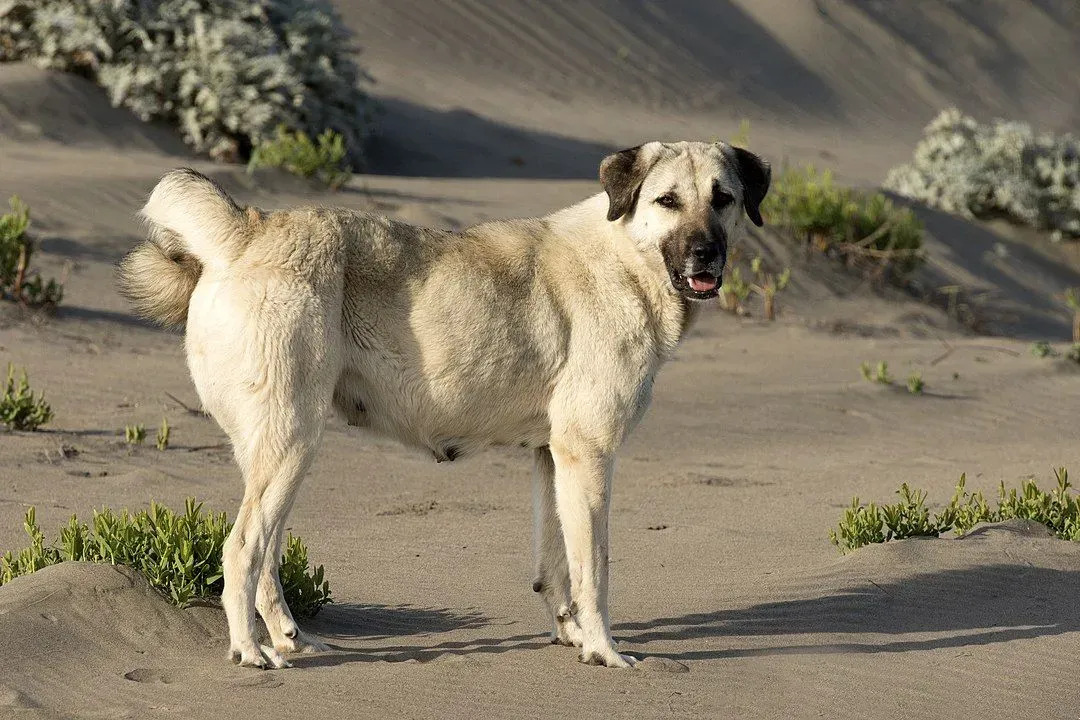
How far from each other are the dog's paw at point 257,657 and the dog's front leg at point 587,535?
3.78 feet

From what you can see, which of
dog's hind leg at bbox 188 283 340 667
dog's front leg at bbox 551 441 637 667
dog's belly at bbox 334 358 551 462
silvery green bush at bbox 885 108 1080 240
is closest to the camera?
dog's hind leg at bbox 188 283 340 667

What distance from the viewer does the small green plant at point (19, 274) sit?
1127 centimetres

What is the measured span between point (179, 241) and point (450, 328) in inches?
41.9

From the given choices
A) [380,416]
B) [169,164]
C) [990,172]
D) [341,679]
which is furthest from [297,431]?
[990,172]

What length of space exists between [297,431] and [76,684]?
1.12m

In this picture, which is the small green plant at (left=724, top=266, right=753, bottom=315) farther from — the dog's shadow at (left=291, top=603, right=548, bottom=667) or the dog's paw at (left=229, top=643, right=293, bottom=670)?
the dog's paw at (left=229, top=643, right=293, bottom=670)

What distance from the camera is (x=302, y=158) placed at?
51.9 ft

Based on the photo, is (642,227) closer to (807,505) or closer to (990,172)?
(807,505)

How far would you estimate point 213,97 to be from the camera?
16812 millimetres

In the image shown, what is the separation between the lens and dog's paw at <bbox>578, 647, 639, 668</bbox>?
213 inches

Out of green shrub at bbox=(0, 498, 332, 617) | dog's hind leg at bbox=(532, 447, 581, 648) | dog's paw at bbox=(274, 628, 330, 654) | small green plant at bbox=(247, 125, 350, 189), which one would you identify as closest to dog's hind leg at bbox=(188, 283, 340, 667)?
dog's paw at bbox=(274, 628, 330, 654)

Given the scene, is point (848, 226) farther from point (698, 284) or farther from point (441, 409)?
point (441, 409)

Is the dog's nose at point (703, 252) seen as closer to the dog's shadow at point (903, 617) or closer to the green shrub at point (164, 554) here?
the dog's shadow at point (903, 617)

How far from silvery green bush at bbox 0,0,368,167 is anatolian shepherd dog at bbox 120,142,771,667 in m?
11.7
